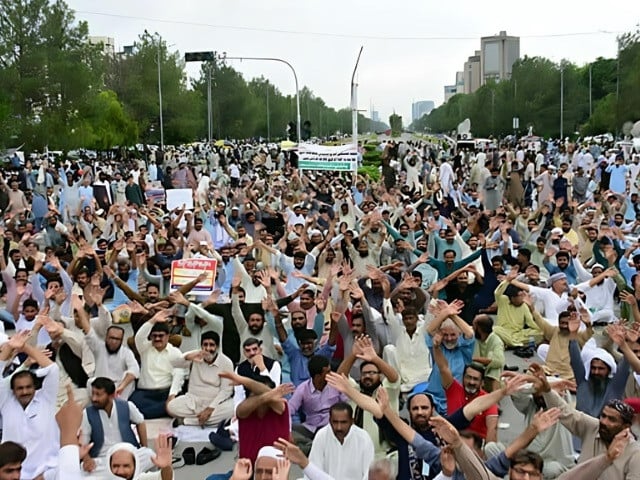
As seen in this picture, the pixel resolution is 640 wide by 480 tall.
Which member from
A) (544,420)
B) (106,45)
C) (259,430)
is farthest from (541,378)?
(106,45)

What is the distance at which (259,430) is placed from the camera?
574cm

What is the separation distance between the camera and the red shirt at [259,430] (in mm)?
5715

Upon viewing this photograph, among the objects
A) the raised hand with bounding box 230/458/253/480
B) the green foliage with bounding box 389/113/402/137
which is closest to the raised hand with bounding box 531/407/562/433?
the raised hand with bounding box 230/458/253/480

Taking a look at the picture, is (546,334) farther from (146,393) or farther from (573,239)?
(573,239)

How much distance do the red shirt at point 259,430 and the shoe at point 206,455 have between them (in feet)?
4.63

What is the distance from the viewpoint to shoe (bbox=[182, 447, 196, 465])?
23.2ft

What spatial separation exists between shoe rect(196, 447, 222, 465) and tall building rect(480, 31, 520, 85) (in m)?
189

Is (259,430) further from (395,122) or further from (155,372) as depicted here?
(395,122)

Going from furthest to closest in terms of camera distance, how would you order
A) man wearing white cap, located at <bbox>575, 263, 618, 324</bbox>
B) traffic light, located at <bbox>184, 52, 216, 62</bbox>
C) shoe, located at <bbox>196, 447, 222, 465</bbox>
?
traffic light, located at <bbox>184, 52, 216, 62</bbox>, man wearing white cap, located at <bbox>575, 263, 618, 324</bbox>, shoe, located at <bbox>196, 447, 222, 465</bbox>

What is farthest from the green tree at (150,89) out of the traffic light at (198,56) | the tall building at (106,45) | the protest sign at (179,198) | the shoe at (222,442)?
the shoe at (222,442)

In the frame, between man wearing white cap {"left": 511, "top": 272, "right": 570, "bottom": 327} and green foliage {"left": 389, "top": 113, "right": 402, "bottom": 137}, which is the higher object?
green foliage {"left": 389, "top": 113, "right": 402, "bottom": 137}

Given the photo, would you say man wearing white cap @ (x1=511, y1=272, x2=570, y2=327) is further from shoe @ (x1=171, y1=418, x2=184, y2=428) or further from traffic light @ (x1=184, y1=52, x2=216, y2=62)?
traffic light @ (x1=184, y1=52, x2=216, y2=62)

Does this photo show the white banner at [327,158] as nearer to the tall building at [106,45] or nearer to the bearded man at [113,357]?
the bearded man at [113,357]

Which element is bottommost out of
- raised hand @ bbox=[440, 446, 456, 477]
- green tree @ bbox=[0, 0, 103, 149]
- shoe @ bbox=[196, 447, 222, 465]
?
shoe @ bbox=[196, 447, 222, 465]
